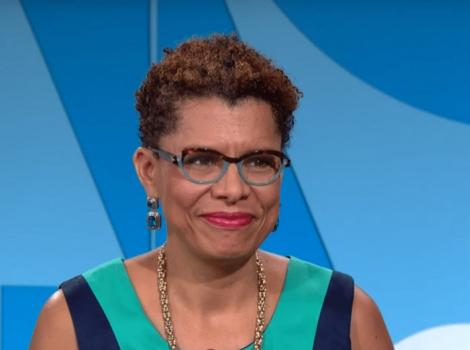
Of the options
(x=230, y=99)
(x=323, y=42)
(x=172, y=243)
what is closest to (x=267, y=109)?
(x=230, y=99)

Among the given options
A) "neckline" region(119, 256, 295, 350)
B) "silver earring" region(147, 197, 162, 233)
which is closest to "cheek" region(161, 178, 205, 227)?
"silver earring" region(147, 197, 162, 233)

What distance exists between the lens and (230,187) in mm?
1697

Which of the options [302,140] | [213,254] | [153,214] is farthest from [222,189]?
[302,140]

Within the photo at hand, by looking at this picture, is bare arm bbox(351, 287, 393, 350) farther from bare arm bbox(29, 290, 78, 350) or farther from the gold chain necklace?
bare arm bbox(29, 290, 78, 350)

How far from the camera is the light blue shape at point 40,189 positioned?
2.94 meters

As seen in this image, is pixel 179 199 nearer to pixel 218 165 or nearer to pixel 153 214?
pixel 218 165

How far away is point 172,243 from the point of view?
192cm

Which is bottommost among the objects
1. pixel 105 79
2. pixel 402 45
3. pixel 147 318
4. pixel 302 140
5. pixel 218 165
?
pixel 147 318

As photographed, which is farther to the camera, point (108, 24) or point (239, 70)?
point (108, 24)

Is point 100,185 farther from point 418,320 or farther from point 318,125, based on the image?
point 418,320

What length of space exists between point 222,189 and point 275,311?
Answer: 14.6 inches

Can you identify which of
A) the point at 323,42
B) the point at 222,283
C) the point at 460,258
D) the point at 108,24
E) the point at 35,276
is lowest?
the point at 222,283

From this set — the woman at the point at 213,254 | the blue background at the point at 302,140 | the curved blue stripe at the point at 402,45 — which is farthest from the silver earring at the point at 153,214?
the curved blue stripe at the point at 402,45

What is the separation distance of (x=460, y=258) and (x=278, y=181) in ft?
4.24
